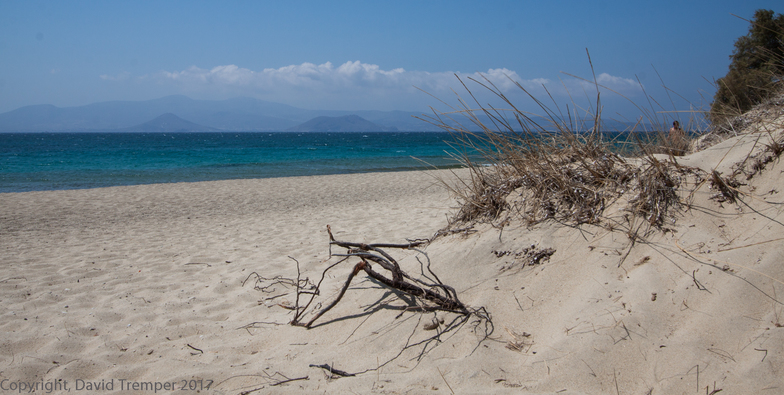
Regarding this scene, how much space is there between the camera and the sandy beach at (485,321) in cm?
154

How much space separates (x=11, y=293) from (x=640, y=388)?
15.7 ft

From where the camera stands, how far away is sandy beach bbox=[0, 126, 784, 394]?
1542 millimetres

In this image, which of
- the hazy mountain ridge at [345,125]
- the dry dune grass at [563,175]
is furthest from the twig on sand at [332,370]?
the hazy mountain ridge at [345,125]

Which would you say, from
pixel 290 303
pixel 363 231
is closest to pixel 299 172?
pixel 363 231

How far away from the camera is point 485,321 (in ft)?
6.53

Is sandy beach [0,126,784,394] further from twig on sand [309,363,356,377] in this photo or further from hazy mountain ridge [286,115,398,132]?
hazy mountain ridge [286,115,398,132]

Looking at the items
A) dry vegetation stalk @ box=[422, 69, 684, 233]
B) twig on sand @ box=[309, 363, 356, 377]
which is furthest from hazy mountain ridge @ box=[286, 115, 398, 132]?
twig on sand @ box=[309, 363, 356, 377]

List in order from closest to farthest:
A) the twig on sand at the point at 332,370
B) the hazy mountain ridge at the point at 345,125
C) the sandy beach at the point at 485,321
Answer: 1. the sandy beach at the point at 485,321
2. the twig on sand at the point at 332,370
3. the hazy mountain ridge at the point at 345,125

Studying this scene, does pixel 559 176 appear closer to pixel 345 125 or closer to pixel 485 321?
pixel 485 321

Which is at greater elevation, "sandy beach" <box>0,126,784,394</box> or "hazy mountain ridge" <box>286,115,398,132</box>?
"hazy mountain ridge" <box>286,115,398,132</box>

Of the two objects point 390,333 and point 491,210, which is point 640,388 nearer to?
point 390,333

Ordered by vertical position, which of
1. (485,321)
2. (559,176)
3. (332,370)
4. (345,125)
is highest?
(345,125)

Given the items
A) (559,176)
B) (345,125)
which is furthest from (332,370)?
(345,125)

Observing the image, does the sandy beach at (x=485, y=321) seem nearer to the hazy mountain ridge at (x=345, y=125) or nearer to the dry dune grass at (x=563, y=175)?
the dry dune grass at (x=563, y=175)
